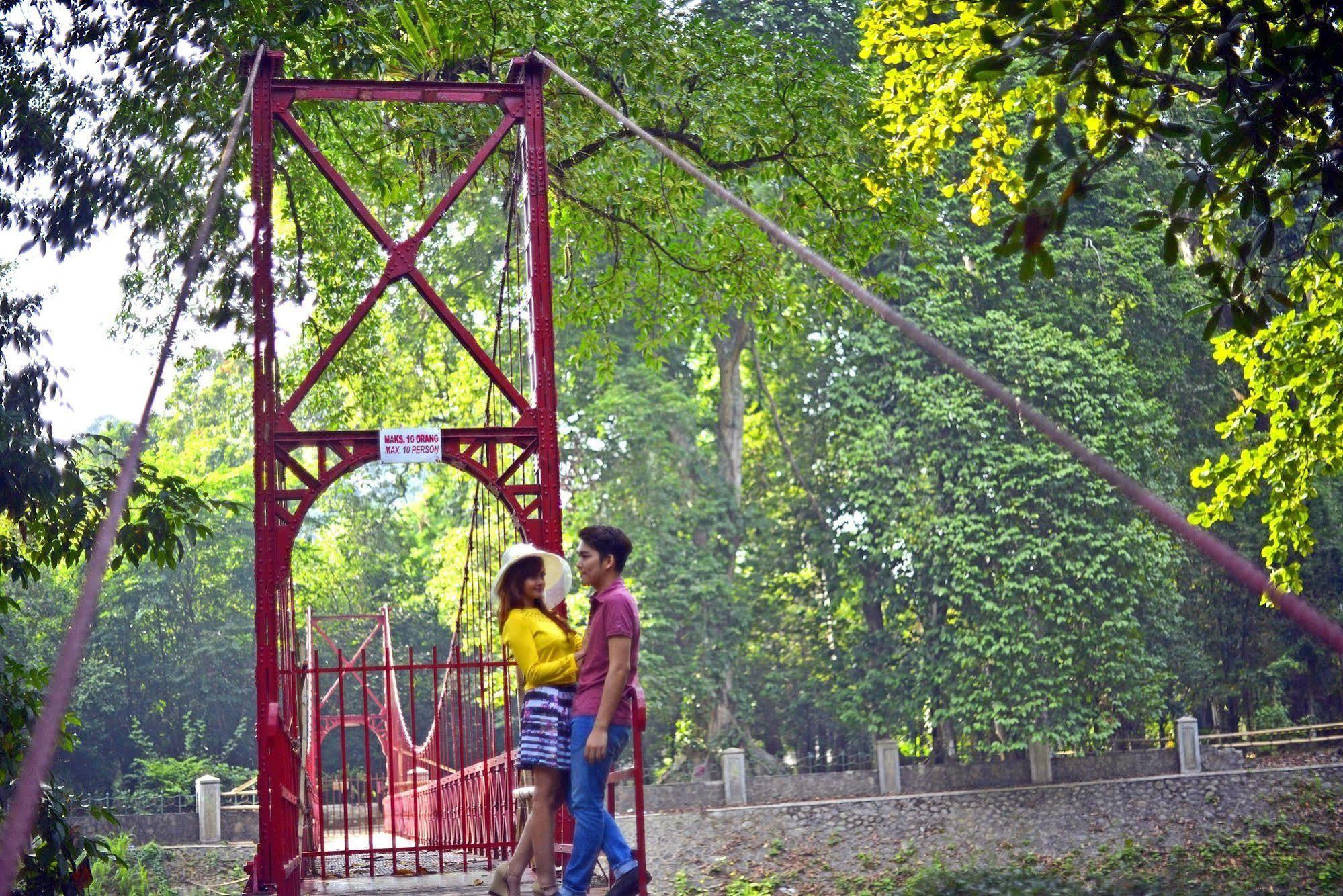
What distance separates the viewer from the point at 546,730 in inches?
209

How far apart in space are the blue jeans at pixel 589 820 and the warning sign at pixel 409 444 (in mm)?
1882

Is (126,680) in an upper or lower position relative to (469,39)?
lower

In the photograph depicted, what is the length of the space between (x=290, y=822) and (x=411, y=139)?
6.95 m

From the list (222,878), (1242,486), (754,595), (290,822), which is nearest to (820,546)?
(754,595)

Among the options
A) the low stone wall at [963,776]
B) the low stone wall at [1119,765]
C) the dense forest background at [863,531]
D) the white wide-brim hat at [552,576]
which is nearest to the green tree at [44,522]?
the white wide-brim hat at [552,576]

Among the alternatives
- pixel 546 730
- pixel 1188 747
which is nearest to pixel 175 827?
pixel 1188 747

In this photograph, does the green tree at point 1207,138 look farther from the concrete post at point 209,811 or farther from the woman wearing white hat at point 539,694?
the concrete post at point 209,811

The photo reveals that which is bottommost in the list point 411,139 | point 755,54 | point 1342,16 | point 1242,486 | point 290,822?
Answer: point 290,822

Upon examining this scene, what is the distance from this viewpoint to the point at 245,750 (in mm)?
31688

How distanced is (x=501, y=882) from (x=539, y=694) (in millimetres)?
813

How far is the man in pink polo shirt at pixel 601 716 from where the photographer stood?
504cm

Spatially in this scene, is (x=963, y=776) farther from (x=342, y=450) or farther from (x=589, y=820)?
(x=589, y=820)

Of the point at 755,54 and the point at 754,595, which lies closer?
the point at 755,54

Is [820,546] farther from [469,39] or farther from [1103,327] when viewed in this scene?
[469,39]
